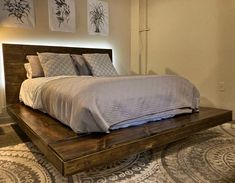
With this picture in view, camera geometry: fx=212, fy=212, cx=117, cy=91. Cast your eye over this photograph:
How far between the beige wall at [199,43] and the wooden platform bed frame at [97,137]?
1.03 m

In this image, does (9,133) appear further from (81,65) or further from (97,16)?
(97,16)

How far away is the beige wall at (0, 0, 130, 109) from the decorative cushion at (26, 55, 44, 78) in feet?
1.11

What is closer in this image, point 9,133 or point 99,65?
point 9,133

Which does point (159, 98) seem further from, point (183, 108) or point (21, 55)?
point (21, 55)

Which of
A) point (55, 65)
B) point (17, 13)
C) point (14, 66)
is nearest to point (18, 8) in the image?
point (17, 13)

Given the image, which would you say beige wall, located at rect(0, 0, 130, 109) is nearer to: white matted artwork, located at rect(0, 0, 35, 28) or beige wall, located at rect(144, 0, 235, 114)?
white matted artwork, located at rect(0, 0, 35, 28)

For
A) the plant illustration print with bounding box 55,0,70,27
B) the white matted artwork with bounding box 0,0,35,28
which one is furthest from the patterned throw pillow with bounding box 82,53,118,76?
the white matted artwork with bounding box 0,0,35,28

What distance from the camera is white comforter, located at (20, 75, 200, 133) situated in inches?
64.6

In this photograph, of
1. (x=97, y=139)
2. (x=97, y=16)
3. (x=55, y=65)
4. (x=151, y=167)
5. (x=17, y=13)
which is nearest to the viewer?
(x=97, y=139)

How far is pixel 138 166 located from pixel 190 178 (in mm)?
405

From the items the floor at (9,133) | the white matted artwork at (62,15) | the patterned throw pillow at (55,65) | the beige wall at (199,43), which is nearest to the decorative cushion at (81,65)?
the patterned throw pillow at (55,65)

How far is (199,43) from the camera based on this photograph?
3.53 metres

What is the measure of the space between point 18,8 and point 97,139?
2.62 meters

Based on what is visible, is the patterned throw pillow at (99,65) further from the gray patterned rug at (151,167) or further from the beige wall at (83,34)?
the gray patterned rug at (151,167)
